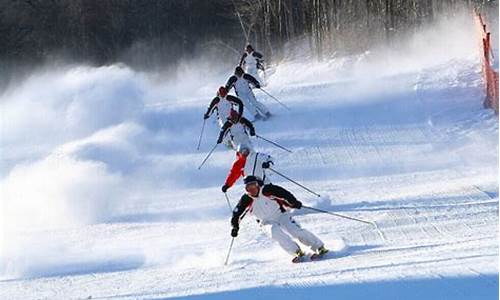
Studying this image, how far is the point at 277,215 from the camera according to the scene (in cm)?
909

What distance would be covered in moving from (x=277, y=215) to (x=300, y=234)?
0.34m

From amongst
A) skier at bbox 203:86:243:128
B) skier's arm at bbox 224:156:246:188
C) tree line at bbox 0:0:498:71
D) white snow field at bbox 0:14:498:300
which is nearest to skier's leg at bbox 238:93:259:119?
white snow field at bbox 0:14:498:300

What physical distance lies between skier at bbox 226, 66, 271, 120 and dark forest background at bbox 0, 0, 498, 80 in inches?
923

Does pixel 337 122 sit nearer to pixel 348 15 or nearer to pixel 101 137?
pixel 101 137

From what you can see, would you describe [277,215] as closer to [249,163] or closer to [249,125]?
[249,163]

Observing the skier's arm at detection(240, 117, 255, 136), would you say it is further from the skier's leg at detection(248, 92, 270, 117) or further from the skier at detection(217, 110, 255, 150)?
the skier's leg at detection(248, 92, 270, 117)

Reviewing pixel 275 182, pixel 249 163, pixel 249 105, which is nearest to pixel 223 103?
pixel 249 105

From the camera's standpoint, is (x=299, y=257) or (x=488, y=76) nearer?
(x=299, y=257)

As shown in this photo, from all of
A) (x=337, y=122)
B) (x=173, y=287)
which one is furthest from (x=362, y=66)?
(x=173, y=287)

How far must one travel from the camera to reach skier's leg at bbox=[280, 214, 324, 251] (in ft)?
29.3

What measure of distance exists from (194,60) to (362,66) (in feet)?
79.2

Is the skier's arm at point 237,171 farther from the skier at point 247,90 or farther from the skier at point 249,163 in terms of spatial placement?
the skier at point 247,90

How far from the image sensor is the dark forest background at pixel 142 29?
45.2 m

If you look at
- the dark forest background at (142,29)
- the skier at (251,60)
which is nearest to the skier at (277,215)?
the skier at (251,60)
